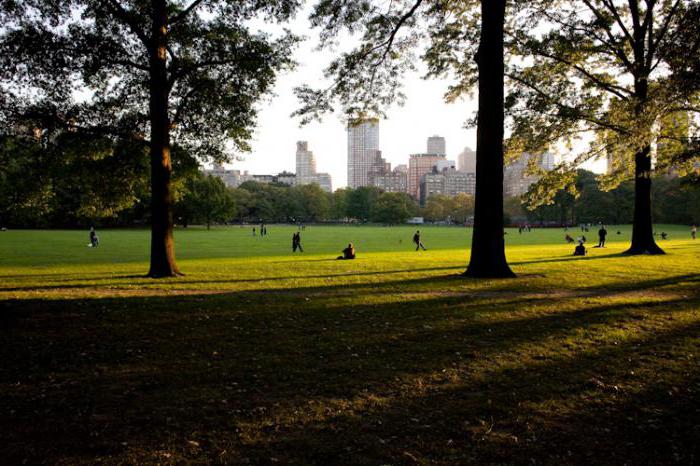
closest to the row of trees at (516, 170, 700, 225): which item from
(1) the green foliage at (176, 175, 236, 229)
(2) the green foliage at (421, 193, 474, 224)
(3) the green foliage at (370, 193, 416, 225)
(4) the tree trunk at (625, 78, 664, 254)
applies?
(2) the green foliage at (421, 193, 474, 224)

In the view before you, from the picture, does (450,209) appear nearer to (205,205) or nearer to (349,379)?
(205,205)

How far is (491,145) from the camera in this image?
1677cm

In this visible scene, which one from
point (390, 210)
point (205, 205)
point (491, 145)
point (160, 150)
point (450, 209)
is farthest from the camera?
point (450, 209)

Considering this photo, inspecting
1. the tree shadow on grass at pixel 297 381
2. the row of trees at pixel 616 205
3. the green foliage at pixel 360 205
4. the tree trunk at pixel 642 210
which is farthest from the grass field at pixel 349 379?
the green foliage at pixel 360 205

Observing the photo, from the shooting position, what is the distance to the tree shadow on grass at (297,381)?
4.65 metres

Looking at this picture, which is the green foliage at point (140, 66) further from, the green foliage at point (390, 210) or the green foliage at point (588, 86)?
the green foliage at point (390, 210)

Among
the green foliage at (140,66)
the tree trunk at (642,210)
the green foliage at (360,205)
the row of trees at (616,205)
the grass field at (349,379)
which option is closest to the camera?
the grass field at (349,379)

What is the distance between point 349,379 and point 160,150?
586 inches

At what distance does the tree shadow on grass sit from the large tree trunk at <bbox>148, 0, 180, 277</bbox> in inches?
298

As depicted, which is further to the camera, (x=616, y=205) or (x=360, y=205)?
(x=360, y=205)

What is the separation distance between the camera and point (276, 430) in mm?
4965

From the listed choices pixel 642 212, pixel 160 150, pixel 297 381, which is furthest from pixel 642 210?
pixel 297 381

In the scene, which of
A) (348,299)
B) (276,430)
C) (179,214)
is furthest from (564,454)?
(179,214)

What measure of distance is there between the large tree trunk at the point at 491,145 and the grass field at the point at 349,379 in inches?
160
